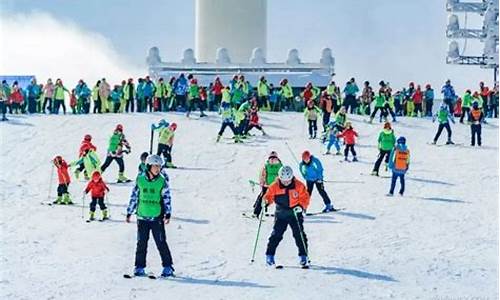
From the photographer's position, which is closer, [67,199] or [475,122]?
[67,199]

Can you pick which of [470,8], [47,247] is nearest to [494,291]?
[47,247]

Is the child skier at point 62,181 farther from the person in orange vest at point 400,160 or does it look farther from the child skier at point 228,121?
the child skier at point 228,121

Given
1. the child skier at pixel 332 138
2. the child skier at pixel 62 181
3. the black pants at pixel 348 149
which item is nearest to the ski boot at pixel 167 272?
the child skier at pixel 62 181

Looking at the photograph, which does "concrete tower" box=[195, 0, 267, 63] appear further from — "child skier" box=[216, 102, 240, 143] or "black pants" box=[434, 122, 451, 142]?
"black pants" box=[434, 122, 451, 142]

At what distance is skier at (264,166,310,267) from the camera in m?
14.2

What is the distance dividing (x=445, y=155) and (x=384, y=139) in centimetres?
487

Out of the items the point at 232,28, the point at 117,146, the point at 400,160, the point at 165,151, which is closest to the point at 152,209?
the point at 400,160

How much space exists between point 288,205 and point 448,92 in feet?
72.7

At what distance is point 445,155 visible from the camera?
91.6 ft

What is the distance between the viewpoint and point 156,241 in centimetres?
1385

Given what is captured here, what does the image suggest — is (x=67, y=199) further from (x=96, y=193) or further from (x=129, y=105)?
(x=129, y=105)

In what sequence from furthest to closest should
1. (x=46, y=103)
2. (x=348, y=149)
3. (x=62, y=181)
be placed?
(x=46, y=103) → (x=348, y=149) → (x=62, y=181)

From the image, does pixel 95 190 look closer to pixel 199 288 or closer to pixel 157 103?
pixel 199 288

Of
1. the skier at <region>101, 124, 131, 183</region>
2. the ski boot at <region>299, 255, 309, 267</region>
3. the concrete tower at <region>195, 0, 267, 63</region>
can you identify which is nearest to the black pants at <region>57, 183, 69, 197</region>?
the skier at <region>101, 124, 131, 183</region>
